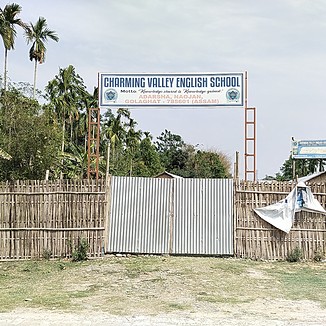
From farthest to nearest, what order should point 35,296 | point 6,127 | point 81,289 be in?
point 6,127 → point 81,289 → point 35,296

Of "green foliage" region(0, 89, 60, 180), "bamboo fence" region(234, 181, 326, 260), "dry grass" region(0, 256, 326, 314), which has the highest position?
"green foliage" region(0, 89, 60, 180)

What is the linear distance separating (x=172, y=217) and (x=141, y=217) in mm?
811

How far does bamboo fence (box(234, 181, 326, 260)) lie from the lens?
13797 mm

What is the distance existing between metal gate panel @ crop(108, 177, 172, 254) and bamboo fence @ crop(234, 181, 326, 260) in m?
1.89

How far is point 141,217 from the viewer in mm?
14008

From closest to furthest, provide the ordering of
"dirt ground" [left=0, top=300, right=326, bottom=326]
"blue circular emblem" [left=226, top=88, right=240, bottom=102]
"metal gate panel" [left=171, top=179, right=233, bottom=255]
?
"dirt ground" [left=0, top=300, right=326, bottom=326] < "metal gate panel" [left=171, top=179, right=233, bottom=255] < "blue circular emblem" [left=226, top=88, right=240, bottom=102]

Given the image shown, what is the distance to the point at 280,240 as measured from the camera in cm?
1382

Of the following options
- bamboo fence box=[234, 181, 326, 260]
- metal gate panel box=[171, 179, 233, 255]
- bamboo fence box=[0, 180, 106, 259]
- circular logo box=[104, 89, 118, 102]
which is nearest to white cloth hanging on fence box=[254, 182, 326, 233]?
bamboo fence box=[234, 181, 326, 260]

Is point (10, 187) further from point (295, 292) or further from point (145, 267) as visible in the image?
point (295, 292)

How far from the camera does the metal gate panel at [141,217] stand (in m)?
13.9

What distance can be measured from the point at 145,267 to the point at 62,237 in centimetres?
259

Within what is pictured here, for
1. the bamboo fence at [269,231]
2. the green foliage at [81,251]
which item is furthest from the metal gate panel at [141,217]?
the bamboo fence at [269,231]

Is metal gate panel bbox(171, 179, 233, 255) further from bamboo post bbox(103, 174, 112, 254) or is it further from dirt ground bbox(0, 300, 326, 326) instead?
dirt ground bbox(0, 300, 326, 326)

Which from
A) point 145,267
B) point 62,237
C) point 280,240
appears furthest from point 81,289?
point 280,240
